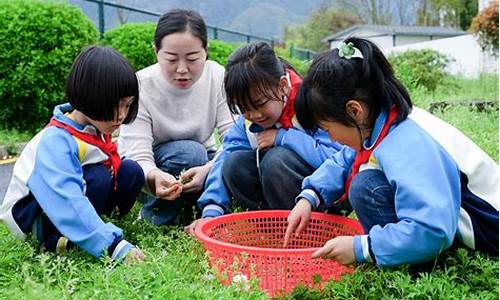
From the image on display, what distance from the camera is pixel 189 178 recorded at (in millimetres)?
2986

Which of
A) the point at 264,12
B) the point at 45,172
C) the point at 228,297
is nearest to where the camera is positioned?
the point at 228,297

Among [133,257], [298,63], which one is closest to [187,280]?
[133,257]

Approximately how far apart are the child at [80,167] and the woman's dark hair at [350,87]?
0.70 metres

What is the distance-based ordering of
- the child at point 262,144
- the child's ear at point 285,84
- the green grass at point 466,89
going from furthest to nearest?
the green grass at point 466,89, the child's ear at point 285,84, the child at point 262,144

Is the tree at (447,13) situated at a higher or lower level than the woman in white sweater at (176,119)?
lower

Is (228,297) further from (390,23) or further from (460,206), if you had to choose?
(390,23)

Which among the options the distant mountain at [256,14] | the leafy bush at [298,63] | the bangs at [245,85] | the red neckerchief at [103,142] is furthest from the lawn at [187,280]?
the distant mountain at [256,14]

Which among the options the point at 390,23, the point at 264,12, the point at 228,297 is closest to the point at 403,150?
the point at 228,297

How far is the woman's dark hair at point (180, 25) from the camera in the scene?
2.97 metres

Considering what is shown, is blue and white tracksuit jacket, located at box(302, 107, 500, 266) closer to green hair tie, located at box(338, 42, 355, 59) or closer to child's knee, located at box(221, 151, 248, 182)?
green hair tie, located at box(338, 42, 355, 59)

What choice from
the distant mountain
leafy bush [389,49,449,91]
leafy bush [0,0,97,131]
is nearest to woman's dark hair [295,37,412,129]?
leafy bush [0,0,97,131]

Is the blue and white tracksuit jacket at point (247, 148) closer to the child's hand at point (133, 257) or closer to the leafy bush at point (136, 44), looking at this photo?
the child's hand at point (133, 257)

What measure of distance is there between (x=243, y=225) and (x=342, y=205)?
417 millimetres

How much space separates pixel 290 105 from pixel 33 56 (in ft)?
15.9
